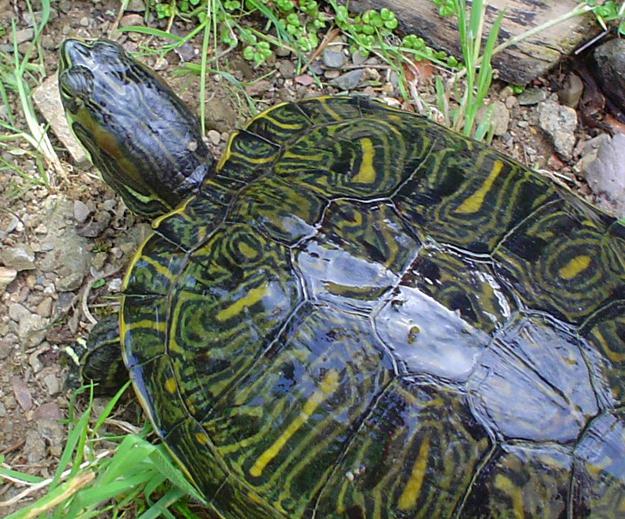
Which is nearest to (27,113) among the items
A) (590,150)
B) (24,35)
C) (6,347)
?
(24,35)

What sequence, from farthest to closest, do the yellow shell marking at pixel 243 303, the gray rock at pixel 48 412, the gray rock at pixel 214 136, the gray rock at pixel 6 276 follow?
1. the gray rock at pixel 214 136
2. the gray rock at pixel 6 276
3. the gray rock at pixel 48 412
4. the yellow shell marking at pixel 243 303

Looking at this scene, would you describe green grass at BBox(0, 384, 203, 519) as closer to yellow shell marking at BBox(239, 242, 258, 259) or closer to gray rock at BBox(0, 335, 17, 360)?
gray rock at BBox(0, 335, 17, 360)

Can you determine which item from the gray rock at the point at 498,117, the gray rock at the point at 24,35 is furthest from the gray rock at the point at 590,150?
the gray rock at the point at 24,35

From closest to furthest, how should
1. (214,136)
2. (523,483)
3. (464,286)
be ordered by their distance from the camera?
1. (523,483)
2. (464,286)
3. (214,136)

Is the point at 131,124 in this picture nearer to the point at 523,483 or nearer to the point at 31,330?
the point at 31,330

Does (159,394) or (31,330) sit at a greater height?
(159,394)

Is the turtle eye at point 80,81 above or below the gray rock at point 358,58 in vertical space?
above

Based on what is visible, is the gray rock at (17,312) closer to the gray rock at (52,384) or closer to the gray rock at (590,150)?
the gray rock at (52,384)

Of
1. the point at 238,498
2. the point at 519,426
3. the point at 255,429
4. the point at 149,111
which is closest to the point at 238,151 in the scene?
the point at 149,111
